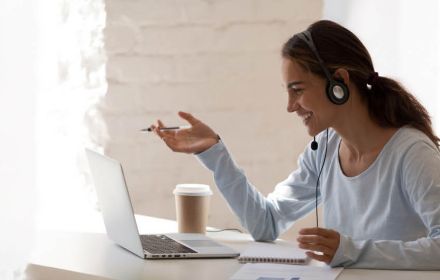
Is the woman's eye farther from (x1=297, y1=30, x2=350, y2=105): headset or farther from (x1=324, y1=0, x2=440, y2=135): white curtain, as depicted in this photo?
(x1=324, y1=0, x2=440, y2=135): white curtain

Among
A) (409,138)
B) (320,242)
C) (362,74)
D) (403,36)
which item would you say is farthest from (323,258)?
(403,36)

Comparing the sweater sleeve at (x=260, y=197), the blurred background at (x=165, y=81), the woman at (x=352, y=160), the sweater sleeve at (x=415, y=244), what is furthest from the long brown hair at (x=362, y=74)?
the blurred background at (x=165, y=81)

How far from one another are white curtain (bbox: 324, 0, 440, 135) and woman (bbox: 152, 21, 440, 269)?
60 cm

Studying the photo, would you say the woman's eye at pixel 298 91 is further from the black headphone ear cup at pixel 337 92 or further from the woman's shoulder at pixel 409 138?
the woman's shoulder at pixel 409 138

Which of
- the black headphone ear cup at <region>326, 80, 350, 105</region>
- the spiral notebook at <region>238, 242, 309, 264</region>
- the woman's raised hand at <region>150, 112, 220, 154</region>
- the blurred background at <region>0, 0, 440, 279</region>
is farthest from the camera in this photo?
the blurred background at <region>0, 0, 440, 279</region>

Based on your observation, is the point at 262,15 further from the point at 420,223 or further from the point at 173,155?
the point at 420,223

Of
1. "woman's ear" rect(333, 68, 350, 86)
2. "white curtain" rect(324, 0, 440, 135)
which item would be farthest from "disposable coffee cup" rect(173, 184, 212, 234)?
"white curtain" rect(324, 0, 440, 135)

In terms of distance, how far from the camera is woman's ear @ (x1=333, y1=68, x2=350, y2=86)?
1.78 m

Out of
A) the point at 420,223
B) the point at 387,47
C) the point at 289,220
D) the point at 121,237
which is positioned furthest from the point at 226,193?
the point at 387,47

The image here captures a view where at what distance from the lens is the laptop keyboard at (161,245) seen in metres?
1.74

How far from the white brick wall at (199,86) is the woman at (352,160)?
46 cm

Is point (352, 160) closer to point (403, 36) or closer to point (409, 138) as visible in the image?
point (409, 138)

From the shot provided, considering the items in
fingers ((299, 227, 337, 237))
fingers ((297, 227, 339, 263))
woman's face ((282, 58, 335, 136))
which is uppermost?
woman's face ((282, 58, 335, 136))

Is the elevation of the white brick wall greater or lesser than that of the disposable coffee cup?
greater
